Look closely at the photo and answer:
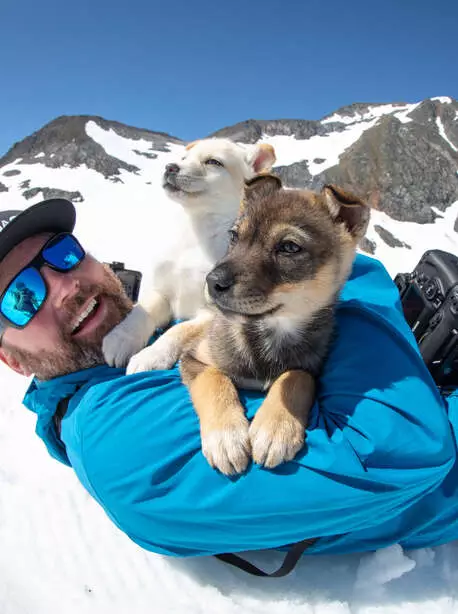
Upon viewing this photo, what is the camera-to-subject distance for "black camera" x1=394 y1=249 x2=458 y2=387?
3.49 metres

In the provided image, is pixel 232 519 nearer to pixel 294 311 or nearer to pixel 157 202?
pixel 294 311

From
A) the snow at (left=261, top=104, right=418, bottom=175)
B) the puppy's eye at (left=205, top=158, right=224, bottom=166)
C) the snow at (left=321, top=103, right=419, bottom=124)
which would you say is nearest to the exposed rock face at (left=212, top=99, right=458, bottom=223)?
the snow at (left=261, top=104, right=418, bottom=175)

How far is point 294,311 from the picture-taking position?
2.74 m

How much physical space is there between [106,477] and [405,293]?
314 cm

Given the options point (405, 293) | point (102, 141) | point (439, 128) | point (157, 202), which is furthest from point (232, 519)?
point (439, 128)

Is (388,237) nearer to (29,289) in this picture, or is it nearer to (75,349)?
(75,349)

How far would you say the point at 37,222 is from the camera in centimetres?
337

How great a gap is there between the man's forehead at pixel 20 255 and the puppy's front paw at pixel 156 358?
3.45 ft

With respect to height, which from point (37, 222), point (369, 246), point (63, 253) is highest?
point (37, 222)

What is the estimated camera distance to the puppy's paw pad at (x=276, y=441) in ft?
7.16

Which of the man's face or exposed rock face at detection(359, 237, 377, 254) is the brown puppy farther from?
exposed rock face at detection(359, 237, 377, 254)

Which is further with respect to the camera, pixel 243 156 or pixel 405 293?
pixel 243 156

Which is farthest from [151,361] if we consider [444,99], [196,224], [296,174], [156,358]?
[444,99]

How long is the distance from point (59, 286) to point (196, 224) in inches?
60.0
